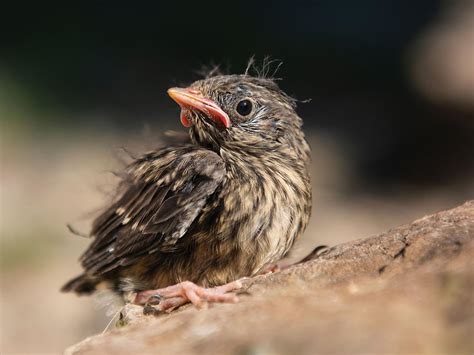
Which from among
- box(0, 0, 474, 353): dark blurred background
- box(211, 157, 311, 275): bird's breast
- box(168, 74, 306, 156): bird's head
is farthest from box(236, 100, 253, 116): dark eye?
box(0, 0, 474, 353): dark blurred background

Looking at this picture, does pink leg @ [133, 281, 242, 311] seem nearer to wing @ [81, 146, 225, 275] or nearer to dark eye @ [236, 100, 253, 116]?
wing @ [81, 146, 225, 275]

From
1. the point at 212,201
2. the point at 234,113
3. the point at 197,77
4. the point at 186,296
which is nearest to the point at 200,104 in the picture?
the point at 234,113

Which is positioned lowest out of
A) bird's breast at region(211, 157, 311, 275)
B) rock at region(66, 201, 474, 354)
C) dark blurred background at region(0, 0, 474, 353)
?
rock at region(66, 201, 474, 354)

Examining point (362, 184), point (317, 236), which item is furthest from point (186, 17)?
point (317, 236)

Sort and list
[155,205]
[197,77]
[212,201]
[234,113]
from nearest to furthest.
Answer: [212,201] → [155,205] → [234,113] → [197,77]

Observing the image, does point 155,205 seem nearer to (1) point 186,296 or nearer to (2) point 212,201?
(2) point 212,201
